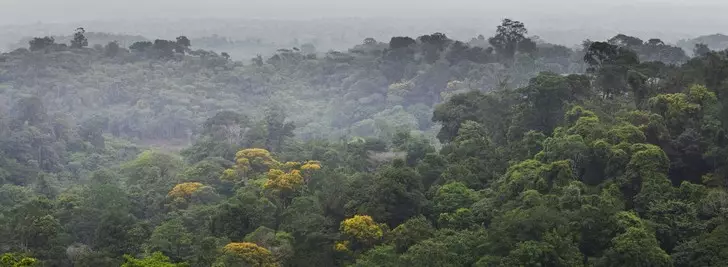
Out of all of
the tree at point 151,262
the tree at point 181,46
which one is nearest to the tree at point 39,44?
the tree at point 181,46

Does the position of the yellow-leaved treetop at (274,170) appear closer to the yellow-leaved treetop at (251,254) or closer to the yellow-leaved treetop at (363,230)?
the yellow-leaved treetop at (363,230)

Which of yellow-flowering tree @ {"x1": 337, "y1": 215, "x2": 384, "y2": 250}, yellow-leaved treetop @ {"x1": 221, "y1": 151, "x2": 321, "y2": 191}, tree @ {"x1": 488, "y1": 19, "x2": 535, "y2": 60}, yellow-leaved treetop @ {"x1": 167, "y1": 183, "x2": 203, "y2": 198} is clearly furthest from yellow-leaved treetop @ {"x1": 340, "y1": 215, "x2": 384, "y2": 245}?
tree @ {"x1": 488, "y1": 19, "x2": 535, "y2": 60}

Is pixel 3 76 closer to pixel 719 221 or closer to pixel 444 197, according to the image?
pixel 444 197

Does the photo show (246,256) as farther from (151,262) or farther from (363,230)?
(363,230)

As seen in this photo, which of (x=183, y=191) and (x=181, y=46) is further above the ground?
(x=181, y=46)

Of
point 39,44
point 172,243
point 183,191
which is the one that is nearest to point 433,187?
point 172,243

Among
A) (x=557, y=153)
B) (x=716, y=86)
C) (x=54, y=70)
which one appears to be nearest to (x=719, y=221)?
(x=557, y=153)

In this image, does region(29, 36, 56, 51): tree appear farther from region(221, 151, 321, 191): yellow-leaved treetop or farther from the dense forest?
region(221, 151, 321, 191): yellow-leaved treetop
